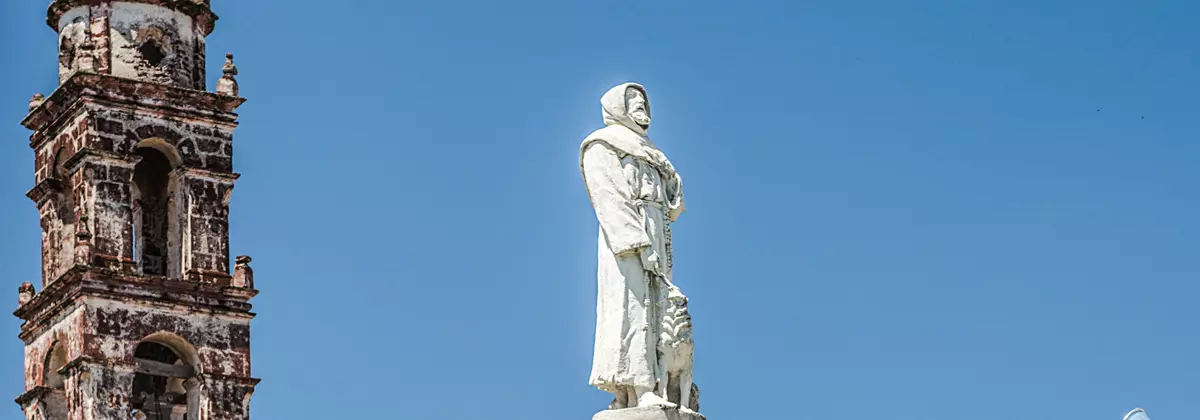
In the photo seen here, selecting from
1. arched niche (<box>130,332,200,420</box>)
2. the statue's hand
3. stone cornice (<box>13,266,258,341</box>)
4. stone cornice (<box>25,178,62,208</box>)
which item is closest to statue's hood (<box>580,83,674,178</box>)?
the statue's hand

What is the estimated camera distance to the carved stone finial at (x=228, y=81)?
1818 inches

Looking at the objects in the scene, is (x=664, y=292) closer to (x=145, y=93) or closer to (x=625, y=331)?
(x=625, y=331)

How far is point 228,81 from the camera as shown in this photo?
46.2m

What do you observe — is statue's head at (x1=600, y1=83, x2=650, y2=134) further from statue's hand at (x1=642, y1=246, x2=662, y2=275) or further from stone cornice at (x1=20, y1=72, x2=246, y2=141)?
stone cornice at (x1=20, y1=72, x2=246, y2=141)

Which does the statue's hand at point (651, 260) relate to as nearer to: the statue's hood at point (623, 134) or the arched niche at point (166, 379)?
the statue's hood at point (623, 134)

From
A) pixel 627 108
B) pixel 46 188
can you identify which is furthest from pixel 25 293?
pixel 627 108

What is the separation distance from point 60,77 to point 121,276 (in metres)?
3.64

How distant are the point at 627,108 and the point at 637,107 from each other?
0.25 feet

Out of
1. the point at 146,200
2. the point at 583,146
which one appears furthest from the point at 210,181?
the point at 583,146

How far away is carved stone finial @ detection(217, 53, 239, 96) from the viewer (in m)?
46.2

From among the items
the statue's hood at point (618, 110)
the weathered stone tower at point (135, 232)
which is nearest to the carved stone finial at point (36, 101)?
the weathered stone tower at point (135, 232)

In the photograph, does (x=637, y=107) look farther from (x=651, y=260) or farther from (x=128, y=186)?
(x=128, y=186)

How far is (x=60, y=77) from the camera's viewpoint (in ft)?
150

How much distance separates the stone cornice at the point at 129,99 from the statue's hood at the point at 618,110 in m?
24.6
